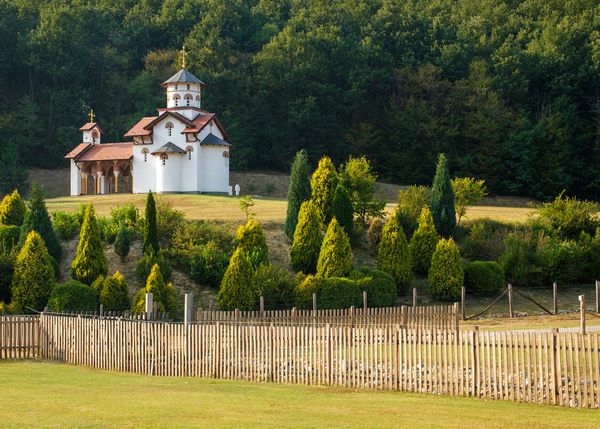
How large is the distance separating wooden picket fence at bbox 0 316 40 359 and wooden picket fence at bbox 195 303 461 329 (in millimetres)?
4490

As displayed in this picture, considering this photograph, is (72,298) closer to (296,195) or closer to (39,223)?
(39,223)

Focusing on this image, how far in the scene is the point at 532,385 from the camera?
17.7m

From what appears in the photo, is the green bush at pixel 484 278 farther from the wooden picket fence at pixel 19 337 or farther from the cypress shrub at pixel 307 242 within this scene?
the wooden picket fence at pixel 19 337

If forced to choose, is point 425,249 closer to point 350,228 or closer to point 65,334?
point 350,228

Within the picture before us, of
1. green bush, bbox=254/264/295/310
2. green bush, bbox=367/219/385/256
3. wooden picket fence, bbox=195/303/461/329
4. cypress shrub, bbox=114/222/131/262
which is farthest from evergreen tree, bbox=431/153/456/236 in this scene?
wooden picket fence, bbox=195/303/461/329

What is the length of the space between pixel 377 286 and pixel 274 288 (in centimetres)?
427

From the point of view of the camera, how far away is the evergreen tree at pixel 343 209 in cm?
4569

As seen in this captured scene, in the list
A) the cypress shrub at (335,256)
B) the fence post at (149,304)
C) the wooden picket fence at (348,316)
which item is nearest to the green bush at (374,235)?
the cypress shrub at (335,256)

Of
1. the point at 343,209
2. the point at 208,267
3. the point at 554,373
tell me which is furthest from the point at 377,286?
the point at 554,373

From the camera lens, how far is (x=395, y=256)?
42.8m

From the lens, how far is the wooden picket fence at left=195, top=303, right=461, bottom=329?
2856 centimetres

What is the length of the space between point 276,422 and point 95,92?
258 ft

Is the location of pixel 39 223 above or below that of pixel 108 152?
below

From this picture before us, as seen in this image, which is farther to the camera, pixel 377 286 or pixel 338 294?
pixel 377 286
